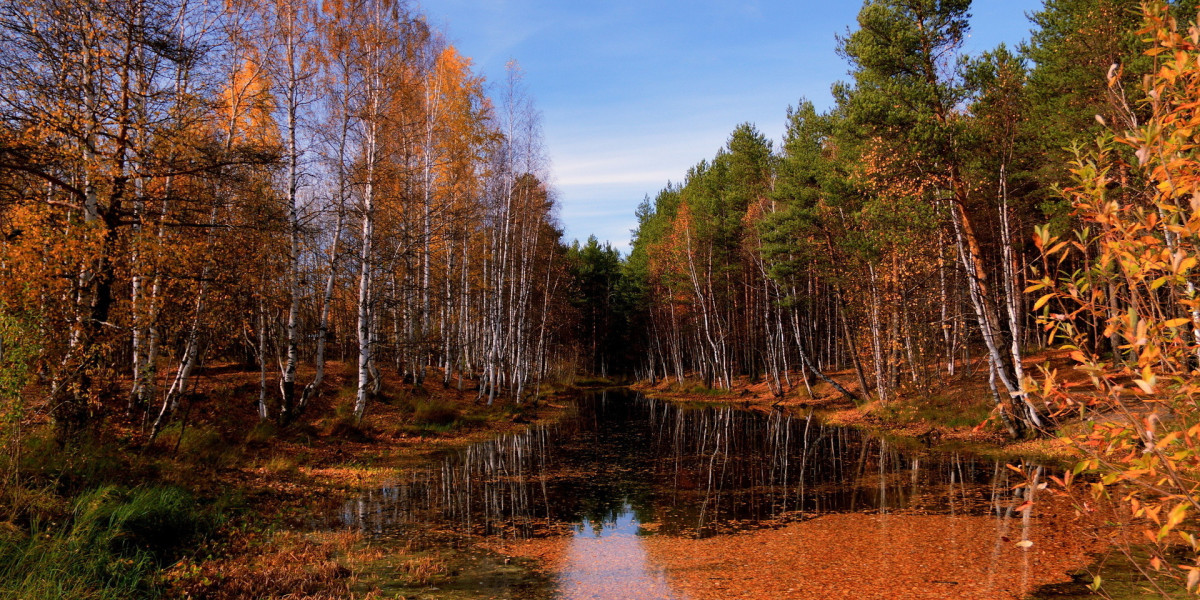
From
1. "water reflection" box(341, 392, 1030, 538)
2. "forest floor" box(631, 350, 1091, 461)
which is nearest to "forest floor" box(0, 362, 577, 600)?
"water reflection" box(341, 392, 1030, 538)

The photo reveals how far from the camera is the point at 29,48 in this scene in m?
8.89

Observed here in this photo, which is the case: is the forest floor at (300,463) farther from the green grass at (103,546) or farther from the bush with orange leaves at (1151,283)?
the bush with orange leaves at (1151,283)

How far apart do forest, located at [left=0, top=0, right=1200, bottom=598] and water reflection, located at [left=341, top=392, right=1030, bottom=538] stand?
1834 millimetres

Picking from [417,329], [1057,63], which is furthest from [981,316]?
[417,329]

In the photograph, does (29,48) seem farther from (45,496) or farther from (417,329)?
(417,329)

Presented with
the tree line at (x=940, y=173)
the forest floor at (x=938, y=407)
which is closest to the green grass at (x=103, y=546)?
the tree line at (x=940, y=173)

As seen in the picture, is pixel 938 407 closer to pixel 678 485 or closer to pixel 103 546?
pixel 678 485

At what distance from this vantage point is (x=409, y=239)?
730 inches

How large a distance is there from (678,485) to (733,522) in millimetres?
3111

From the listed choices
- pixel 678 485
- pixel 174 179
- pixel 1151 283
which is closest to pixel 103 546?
pixel 1151 283

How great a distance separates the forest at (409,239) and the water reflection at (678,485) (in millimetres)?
1834

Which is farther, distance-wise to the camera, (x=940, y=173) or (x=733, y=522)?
(x=940, y=173)

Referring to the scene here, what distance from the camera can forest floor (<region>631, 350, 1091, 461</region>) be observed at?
50.2 ft

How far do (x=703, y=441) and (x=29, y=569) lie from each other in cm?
1589
